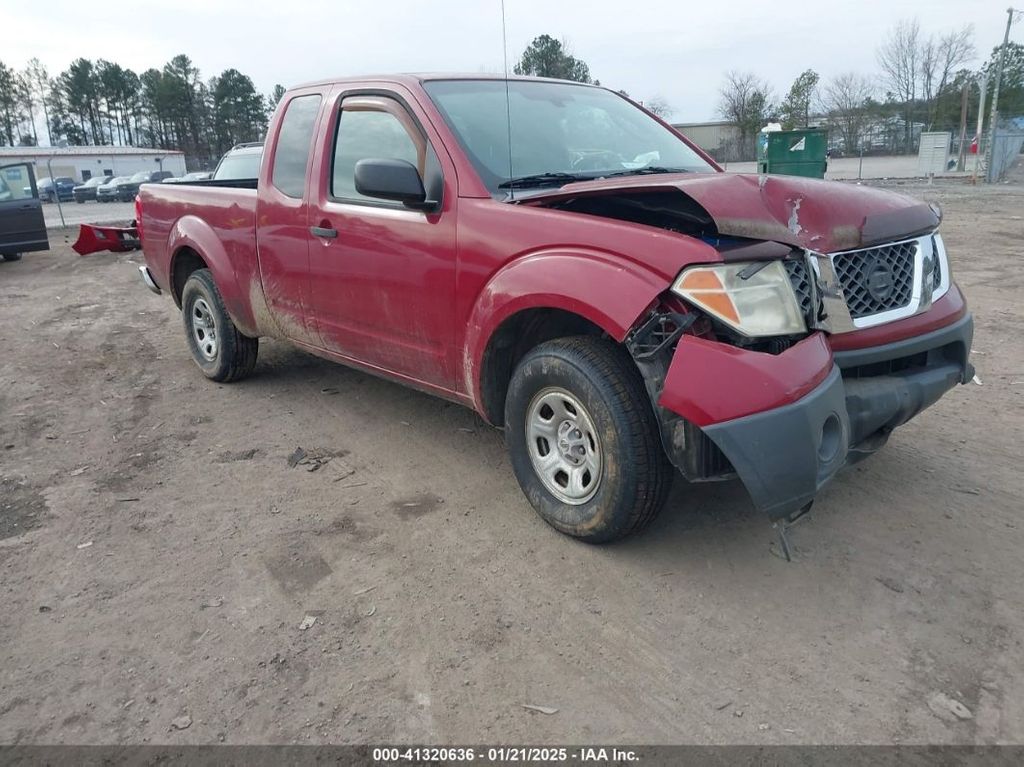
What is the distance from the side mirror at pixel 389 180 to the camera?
3502 millimetres

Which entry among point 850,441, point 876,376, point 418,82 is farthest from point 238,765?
point 418,82

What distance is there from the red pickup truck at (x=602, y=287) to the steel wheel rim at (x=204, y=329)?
4.34 feet

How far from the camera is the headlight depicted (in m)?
2.70

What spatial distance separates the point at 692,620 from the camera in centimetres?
283

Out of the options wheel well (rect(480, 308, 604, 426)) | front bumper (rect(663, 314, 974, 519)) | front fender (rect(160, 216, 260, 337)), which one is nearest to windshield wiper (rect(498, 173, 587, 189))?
wheel well (rect(480, 308, 604, 426))

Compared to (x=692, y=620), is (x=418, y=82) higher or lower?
higher

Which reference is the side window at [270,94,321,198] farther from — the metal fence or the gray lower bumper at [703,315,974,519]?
the metal fence

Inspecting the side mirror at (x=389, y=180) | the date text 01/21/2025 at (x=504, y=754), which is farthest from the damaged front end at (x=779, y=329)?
the date text 01/21/2025 at (x=504, y=754)

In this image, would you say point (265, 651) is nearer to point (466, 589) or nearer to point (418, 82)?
point (466, 589)

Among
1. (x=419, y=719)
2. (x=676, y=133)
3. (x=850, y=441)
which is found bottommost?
(x=419, y=719)

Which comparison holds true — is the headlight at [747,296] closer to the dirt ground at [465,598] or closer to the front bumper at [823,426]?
the front bumper at [823,426]

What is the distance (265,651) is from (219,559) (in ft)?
2.53

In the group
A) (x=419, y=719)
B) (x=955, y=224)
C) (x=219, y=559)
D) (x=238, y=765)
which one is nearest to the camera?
(x=238, y=765)

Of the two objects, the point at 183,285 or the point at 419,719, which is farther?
the point at 183,285
